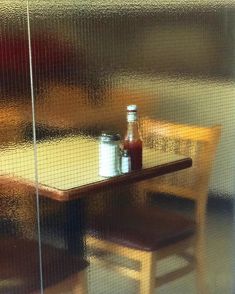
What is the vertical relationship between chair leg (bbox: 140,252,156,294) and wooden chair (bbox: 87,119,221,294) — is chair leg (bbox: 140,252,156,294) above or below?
below

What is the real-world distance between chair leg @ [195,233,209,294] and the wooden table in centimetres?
35

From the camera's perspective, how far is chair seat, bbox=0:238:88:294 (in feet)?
3.64

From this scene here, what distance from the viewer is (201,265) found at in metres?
1.49

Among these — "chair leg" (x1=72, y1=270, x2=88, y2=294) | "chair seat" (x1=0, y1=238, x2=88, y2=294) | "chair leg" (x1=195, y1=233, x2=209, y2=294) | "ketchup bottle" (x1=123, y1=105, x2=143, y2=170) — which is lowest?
"chair leg" (x1=195, y1=233, x2=209, y2=294)

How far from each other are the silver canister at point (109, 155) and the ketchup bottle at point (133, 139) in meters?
0.04

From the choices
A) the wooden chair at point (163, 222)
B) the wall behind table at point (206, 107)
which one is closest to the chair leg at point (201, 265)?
the wooden chair at point (163, 222)

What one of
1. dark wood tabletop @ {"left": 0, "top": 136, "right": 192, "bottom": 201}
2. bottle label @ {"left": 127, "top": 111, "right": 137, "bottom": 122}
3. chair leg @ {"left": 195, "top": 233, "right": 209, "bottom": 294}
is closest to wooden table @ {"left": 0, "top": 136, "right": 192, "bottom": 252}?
dark wood tabletop @ {"left": 0, "top": 136, "right": 192, "bottom": 201}

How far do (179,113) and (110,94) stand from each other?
0.77 ft

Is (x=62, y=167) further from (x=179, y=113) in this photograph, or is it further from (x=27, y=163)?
(x=179, y=113)

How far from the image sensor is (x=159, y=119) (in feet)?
4.29

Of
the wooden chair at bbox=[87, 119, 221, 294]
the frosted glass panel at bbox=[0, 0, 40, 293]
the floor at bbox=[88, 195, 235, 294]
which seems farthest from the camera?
the floor at bbox=[88, 195, 235, 294]

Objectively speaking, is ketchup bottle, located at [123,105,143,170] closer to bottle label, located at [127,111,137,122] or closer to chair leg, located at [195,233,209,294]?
bottle label, located at [127,111,137,122]

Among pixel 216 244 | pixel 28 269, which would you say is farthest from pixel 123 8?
pixel 216 244

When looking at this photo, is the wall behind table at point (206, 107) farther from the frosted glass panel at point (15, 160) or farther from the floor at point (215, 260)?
the frosted glass panel at point (15, 160)
